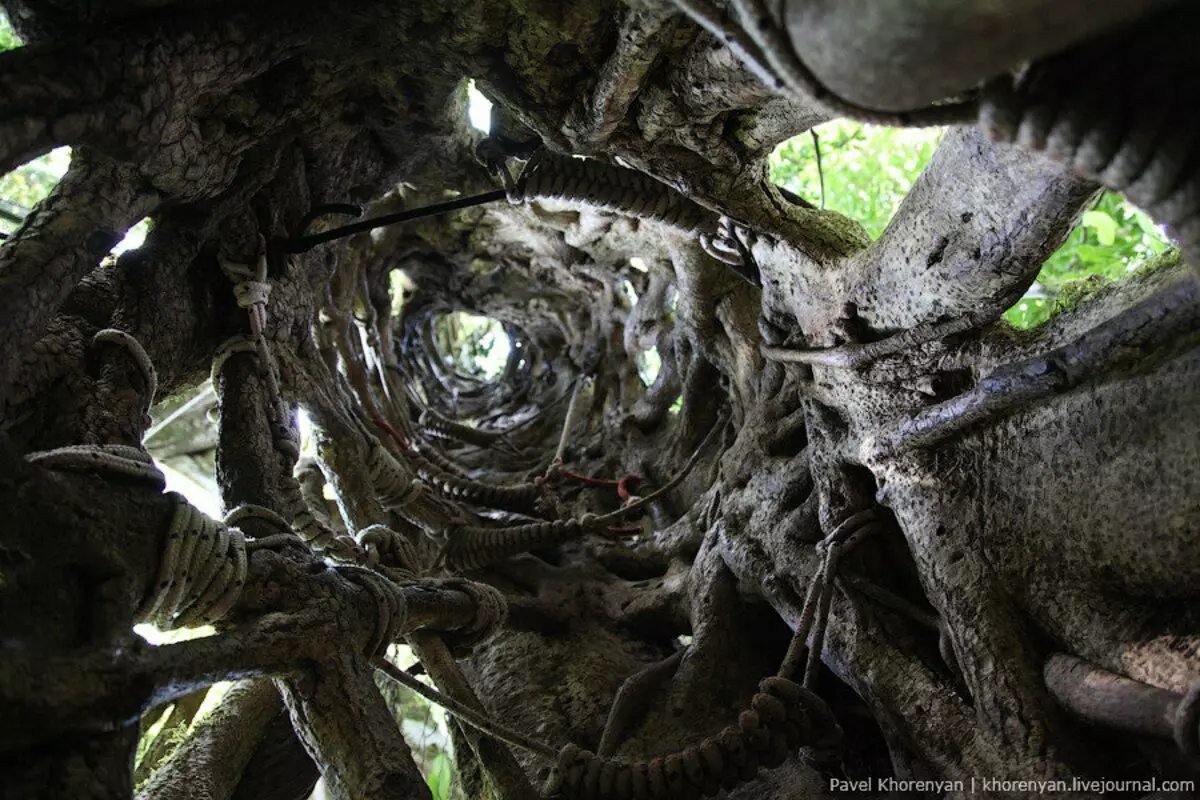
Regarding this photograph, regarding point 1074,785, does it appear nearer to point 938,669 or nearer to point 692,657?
point 938,669

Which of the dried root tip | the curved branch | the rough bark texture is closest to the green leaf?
the rough bark texture

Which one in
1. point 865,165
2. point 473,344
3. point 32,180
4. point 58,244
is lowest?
point 58,244

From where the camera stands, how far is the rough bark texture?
4.03 ft

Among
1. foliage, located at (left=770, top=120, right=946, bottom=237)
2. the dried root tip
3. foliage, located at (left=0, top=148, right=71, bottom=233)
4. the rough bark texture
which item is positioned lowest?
the dried root tip

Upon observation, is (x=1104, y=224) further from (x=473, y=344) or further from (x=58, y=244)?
(x=473, y=344)

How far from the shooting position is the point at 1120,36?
0.93 m

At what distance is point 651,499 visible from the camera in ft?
10.3

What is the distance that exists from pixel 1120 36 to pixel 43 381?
76.4 inches

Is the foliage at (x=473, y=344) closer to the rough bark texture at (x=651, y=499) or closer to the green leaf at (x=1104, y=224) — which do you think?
the rough bark texture at (x=651, y=499)

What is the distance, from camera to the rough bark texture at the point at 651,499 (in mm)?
1229

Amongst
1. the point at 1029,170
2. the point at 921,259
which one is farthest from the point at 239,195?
the point at 1029,170

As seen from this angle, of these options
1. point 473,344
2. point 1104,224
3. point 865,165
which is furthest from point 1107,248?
point 473,344

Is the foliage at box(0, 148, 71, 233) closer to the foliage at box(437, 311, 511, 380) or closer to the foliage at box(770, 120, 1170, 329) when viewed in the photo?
the foliage at box(437, 311, 511, 380)

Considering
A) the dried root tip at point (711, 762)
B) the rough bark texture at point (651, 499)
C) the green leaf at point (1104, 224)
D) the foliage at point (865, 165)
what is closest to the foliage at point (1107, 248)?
the green leaf at point (1104, 224)
